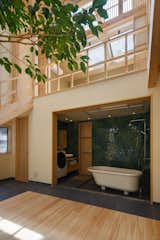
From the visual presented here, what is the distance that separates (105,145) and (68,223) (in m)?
3.38

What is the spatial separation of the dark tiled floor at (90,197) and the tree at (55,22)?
3.07 meters

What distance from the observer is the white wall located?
342 cm

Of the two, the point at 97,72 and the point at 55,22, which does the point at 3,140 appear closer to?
the point at 97,72

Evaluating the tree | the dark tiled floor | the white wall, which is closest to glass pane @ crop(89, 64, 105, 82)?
the white wall

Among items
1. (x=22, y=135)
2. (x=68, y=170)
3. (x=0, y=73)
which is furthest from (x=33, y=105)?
(x=68, y=170)

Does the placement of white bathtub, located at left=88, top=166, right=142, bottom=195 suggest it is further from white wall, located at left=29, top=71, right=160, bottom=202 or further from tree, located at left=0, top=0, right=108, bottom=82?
tree, located at left=0, top=0, right=108, bottom=82

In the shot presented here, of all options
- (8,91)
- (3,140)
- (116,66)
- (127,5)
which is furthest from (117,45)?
(3,140)

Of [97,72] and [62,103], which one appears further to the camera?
[97,72]

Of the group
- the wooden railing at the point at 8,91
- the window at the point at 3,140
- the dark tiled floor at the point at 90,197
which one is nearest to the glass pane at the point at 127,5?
the wooden railing at the point at 8,91

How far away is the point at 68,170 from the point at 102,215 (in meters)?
3.27

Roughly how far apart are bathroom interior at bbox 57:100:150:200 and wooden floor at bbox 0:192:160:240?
1.24 metres

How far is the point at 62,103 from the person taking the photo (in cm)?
443

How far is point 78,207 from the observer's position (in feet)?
10.3

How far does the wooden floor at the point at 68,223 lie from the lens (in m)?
2.23
